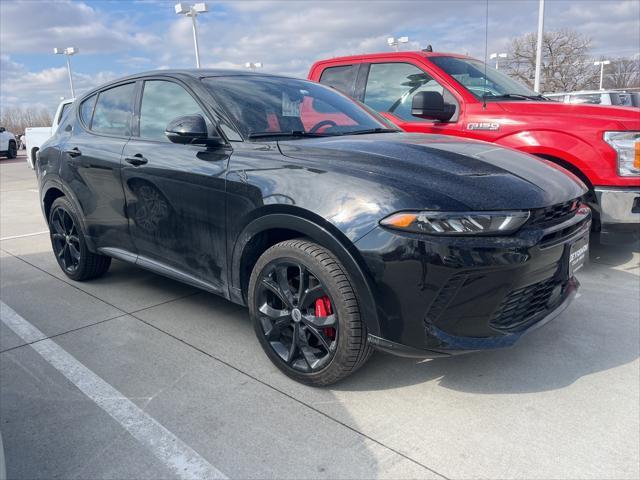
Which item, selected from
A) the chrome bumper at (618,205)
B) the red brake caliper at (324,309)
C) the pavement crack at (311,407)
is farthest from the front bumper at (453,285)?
the chrome bumper at (618,205)

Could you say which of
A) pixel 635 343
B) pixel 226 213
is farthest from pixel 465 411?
pixel 226 213

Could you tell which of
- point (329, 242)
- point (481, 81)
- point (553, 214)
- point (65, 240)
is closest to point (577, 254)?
point (553, 214)

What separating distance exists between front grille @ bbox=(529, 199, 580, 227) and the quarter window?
8.61 feet

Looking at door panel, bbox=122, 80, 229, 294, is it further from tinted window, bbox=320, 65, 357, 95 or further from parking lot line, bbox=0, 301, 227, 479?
tinted window, bbox=320, 65, 357, 95

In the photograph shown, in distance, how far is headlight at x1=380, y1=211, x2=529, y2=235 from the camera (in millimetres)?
2330

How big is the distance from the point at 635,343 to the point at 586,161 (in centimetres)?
171

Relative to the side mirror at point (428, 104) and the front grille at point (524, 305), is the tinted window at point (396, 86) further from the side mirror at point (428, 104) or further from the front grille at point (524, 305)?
the front grille at point (524, 305)

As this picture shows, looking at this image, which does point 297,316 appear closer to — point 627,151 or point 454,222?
point 454,222

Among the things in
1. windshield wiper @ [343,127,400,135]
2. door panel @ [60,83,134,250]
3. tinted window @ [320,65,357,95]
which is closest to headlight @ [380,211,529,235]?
windshield wiper @ [343,127,400,135]

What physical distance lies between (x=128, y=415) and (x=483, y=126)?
149 inches

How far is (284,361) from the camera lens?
292 centimetres

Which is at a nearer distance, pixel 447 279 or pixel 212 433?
pixel 447 279

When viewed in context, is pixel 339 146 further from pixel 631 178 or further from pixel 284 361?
pixel 631 178

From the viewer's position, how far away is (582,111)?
4.56m
